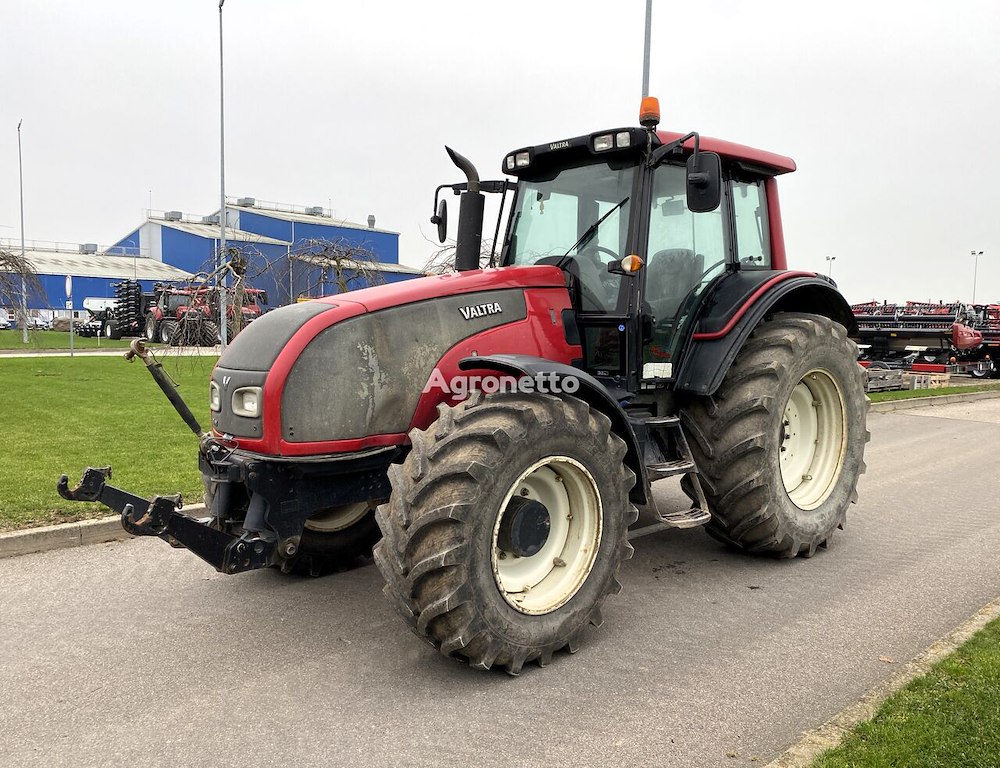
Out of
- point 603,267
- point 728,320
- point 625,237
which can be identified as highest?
point 625,237

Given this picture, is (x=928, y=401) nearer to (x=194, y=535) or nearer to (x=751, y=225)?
(x=751, y=225)

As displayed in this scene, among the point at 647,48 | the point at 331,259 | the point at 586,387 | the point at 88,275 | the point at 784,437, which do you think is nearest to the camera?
the point at 586,387

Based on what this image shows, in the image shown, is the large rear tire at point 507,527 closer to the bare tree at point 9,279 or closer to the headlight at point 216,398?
the headlight at point 216,398

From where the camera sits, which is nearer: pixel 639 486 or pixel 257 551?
A: pixel 257 551

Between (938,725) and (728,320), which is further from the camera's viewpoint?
(728,320)

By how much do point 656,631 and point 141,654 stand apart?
2.57m

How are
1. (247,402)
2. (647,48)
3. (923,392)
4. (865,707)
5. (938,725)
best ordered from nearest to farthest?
(938,725) < (865,707) < (247,402) < (647,48) < (923,392)

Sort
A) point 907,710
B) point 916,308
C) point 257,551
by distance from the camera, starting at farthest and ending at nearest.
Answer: point 916,308 < point 257,551 < point 907,710

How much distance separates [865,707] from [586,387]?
185 cm

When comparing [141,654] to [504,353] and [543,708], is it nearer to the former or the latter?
[543,708]

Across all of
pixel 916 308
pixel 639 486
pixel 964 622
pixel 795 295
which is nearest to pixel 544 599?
pixel 639 486

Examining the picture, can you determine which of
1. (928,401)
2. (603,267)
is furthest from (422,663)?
(928,401)

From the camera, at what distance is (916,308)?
2239 centimetres

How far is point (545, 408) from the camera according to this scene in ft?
12.0
